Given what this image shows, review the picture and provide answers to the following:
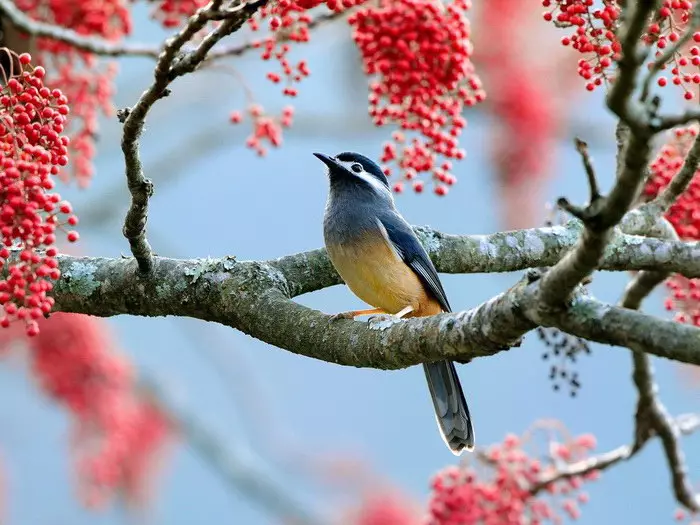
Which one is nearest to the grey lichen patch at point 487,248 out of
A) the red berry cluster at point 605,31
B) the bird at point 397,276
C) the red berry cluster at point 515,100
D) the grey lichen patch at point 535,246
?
the grey lichen patch at point 535,246

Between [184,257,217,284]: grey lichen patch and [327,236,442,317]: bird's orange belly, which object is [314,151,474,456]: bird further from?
[184,257,217,284]: grey lichen patch

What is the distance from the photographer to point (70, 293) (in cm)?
378

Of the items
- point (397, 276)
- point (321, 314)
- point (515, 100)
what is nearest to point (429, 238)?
point (397, 276)

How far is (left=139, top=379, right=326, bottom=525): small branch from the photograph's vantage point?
7.38 m

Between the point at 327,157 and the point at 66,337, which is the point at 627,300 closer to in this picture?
the point at 327,157

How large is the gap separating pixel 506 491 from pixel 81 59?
3.09 meters

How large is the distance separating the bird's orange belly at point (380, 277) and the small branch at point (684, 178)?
47.6 inches

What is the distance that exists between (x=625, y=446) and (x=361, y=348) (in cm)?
239

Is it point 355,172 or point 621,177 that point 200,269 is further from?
point 621,177

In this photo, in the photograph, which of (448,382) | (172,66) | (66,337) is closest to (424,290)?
(448,382)

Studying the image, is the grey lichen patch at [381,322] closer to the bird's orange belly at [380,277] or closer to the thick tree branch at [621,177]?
the thick tree branch at [621,177]

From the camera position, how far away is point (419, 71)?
3.96 m

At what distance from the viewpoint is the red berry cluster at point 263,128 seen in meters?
4.37

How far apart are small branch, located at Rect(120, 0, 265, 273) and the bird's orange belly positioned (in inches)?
43.1
